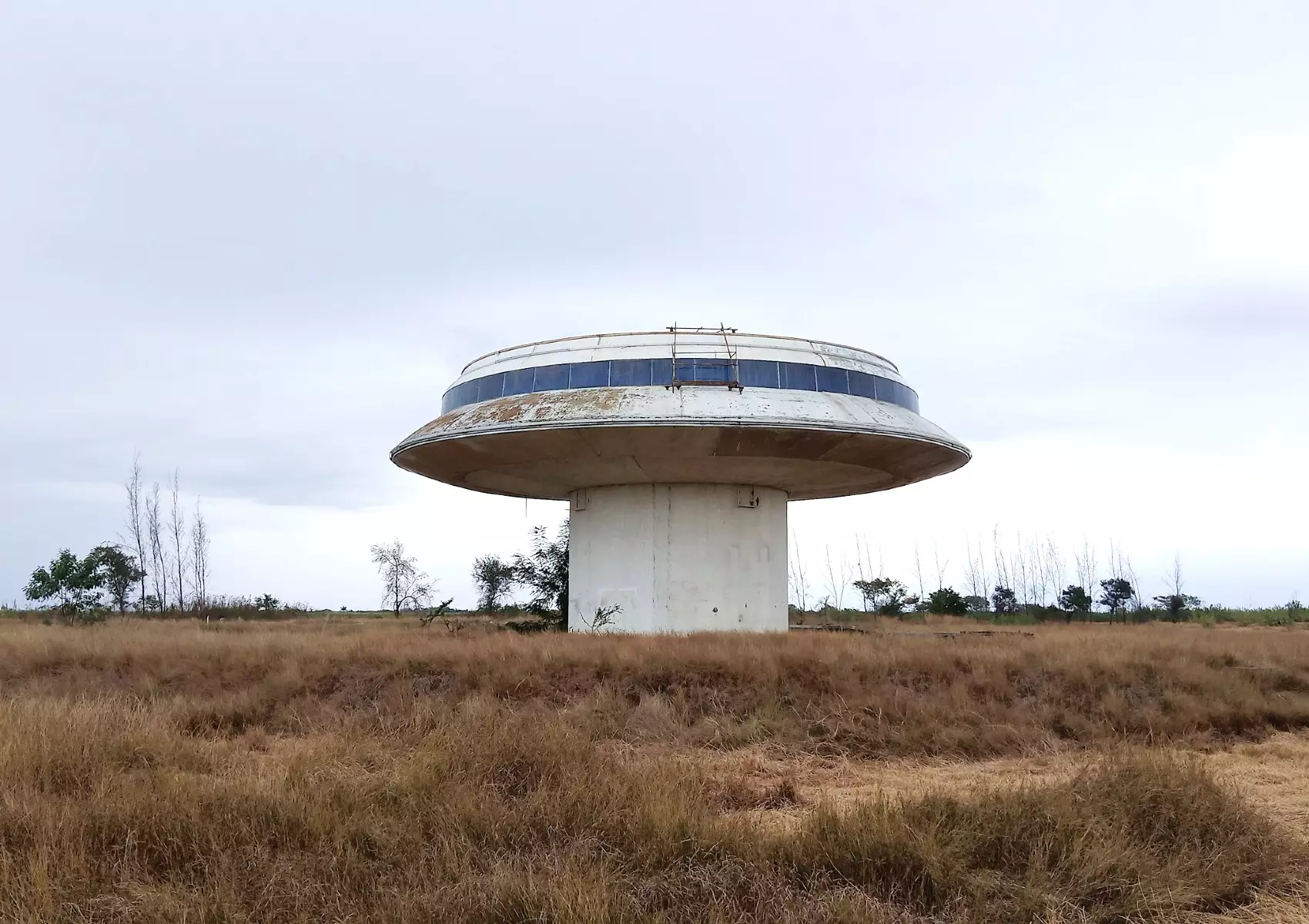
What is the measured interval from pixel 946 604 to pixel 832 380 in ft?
115

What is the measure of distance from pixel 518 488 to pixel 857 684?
14.0m

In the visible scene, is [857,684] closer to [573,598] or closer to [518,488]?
[573,598]

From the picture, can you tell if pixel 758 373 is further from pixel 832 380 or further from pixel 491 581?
pixel 491 581

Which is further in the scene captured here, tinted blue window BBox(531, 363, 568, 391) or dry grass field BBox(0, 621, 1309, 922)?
tinted blue window BBox(531, 363, 568, 391)

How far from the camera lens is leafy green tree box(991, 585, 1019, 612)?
2499 inches

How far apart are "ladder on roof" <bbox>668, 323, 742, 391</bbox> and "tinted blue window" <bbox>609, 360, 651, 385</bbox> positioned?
23.4 inches

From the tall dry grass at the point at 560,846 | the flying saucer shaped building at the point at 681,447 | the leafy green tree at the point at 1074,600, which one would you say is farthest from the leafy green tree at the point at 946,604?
the tall dry grass at the point at 560,846

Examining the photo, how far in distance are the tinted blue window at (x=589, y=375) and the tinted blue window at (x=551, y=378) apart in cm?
15

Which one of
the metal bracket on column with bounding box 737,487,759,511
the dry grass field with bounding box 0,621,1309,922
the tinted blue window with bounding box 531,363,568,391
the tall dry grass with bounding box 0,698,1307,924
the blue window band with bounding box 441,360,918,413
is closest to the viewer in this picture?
Answer: the tall dry grass with bounding box 0,698,1307,924

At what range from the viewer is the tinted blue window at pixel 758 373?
69.8ft

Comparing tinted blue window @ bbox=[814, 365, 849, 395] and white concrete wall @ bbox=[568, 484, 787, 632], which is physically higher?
tinted blue window @ bbox=[814, 365, 849, 395]

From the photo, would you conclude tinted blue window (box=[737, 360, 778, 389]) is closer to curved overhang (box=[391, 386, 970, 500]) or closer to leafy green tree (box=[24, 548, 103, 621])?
curved overhang (box=[391, 386, 970, 500])

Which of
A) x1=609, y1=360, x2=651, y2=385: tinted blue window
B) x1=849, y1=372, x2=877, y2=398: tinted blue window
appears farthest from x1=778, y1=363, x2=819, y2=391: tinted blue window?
x1=609, y1=360, x2=651, y2=385: tinted blue window

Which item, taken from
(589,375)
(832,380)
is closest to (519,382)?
(589,375)
